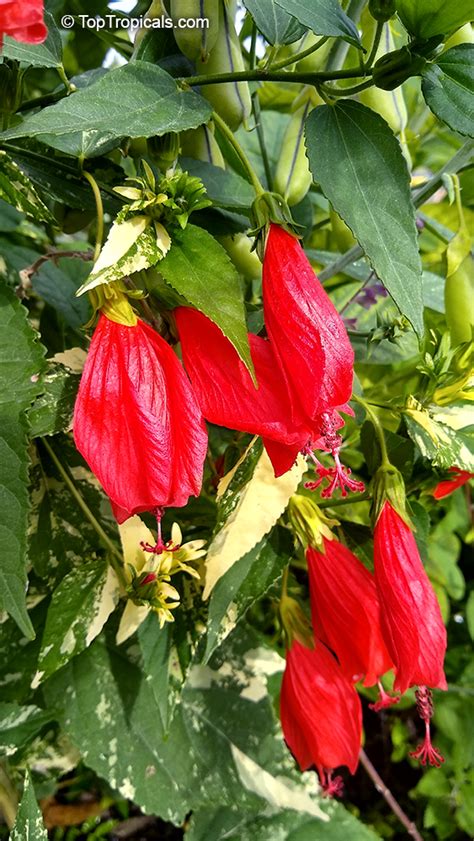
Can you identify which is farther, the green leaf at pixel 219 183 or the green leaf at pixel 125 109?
the green leaf at pixel 219 183

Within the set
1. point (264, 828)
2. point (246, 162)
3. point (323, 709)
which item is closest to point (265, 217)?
point (246, 162)

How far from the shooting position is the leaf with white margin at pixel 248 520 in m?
0.34

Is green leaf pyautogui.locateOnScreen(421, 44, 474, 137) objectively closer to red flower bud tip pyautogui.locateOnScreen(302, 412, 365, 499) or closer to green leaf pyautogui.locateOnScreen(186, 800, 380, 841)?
red flower bud tip pyautogui.locateOnScreen(302, 412, 365, 499)

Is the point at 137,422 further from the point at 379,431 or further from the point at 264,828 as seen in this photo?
the point at 264,828

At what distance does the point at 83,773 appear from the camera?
2.23 feet

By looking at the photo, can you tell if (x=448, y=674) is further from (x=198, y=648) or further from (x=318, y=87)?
(x=318, y=87)

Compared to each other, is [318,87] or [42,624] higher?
[318,87]

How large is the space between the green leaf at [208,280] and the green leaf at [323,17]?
3.3 inches

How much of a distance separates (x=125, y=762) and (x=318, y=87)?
39cm

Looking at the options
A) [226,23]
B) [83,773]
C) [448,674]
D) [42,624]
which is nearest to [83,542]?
[42,624]

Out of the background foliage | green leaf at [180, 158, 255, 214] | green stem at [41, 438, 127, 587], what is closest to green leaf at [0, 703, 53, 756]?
the background foliage

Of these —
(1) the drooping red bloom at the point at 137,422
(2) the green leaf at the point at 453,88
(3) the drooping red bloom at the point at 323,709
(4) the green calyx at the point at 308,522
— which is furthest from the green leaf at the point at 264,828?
(2) the green leaf at the point at 453,88

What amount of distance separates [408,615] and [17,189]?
0.84ft

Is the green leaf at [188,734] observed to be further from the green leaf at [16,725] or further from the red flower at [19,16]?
the red flower at [19,16]
